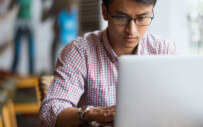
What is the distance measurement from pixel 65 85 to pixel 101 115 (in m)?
0.33

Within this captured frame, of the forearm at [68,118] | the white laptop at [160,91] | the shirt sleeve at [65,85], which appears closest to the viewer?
the white laptop at [160,91]

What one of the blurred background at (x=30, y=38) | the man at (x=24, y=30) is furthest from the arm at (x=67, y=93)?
the man at (x=24, y=30)

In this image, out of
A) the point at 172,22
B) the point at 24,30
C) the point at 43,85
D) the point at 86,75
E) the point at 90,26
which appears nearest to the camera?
the point at 86,75

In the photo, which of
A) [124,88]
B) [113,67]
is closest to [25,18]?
[113,67]

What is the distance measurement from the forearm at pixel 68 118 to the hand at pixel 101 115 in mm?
67

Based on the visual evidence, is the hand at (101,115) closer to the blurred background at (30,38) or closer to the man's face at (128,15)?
the man's face at (128,15)

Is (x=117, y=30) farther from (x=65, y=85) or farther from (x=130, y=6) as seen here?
(x=65, y=85)

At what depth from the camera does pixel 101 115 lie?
1.07 meters

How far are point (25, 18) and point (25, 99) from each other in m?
1.41

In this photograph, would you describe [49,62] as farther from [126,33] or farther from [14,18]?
[126,33]

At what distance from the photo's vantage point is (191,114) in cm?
90

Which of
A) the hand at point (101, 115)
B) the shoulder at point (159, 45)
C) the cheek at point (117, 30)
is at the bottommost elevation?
the hand at point (101, 115)

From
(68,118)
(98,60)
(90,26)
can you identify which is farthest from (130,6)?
(90,26)

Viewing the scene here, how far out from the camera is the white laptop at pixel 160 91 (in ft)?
2.84
